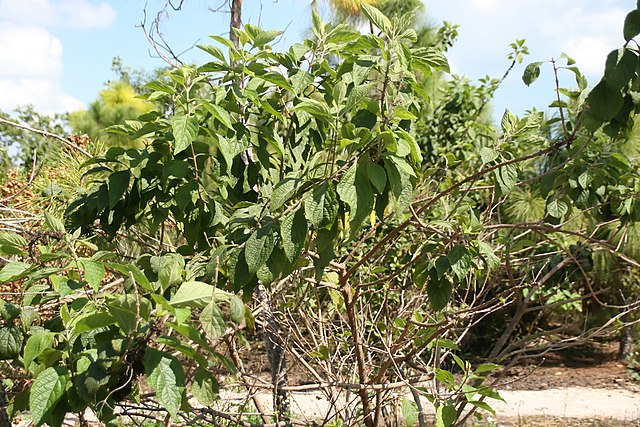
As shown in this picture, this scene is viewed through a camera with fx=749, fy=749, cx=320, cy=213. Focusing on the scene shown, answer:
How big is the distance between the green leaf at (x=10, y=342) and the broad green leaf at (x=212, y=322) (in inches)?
22.0

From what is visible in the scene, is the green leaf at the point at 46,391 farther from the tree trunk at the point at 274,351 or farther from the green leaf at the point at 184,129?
the tree trunk at the point at 274,351

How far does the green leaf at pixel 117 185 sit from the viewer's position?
2.17 meters

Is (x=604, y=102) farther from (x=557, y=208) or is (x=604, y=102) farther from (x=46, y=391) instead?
(x=46, y=391)

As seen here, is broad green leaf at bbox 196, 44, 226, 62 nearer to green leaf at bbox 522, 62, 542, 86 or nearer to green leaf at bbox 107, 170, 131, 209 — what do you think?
green leaf at bbox 107, 170, 131, 209

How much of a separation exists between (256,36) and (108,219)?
74 centimetres

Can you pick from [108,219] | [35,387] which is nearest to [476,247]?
[108,219]

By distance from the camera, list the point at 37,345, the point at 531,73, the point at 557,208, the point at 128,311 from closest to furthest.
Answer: the point at 128,311 < the point at 37,345 < the point at 531,73 < the point at 557,208

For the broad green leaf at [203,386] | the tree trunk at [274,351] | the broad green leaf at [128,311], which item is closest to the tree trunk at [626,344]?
the tree trunk at [274,351]

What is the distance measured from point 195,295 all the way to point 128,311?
5.4 inches

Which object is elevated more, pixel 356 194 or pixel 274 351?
pixel 356 194

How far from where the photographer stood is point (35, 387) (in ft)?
4.71

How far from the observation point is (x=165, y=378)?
1396mm

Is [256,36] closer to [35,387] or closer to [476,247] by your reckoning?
[476,247]

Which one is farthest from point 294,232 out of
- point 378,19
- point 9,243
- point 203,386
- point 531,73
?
point 531,73
